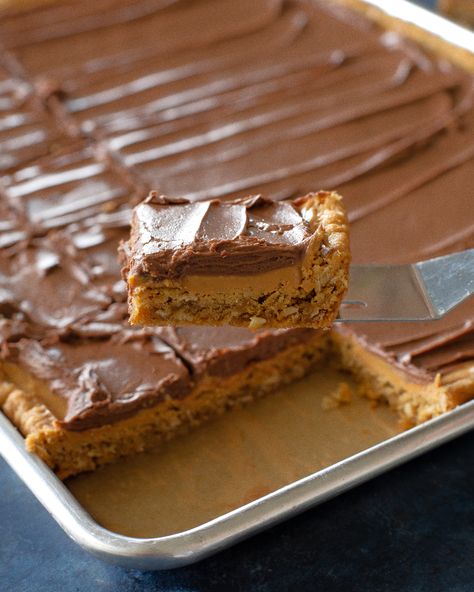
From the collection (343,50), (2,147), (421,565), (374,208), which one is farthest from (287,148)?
(421,565)

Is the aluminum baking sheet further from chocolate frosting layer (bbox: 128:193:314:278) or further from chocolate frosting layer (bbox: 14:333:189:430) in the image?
chocolate frosting layer (bbox: 128:193:314:278)

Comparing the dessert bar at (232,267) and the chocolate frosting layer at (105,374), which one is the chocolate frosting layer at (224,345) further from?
the dessert bar at (232,267)

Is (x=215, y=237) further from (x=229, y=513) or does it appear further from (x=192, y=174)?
(x=192, y=174)

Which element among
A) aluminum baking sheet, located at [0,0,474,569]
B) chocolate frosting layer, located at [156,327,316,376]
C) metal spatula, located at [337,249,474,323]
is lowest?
aluminum baking sheet, located at [0,0,474,569]

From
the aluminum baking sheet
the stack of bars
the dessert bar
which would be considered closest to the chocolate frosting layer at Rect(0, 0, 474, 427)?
the stack of bars

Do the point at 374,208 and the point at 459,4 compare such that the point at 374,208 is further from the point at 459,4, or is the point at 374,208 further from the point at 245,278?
the point at 459,4

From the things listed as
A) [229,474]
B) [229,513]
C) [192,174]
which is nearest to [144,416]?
[229,474]
